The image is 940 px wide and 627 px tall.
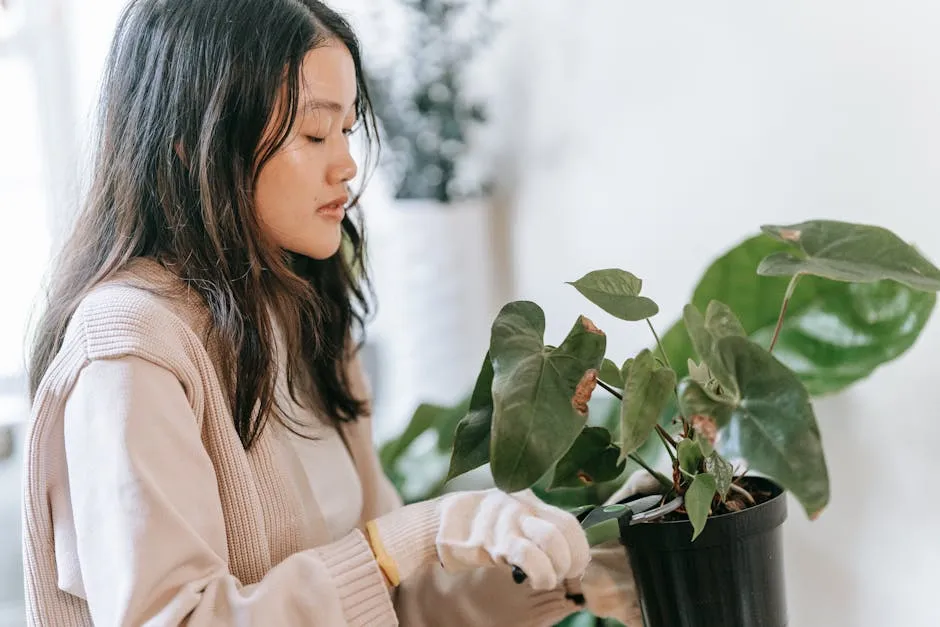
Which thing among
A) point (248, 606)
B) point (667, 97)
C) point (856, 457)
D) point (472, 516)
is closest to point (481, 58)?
point (667, 97)

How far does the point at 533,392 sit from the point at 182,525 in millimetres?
309

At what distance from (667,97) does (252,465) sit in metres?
0.85

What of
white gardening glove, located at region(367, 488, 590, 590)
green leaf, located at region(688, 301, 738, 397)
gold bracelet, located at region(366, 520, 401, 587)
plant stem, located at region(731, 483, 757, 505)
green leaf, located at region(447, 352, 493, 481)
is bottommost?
gold bracelet, located at region(366, 520, 401, 587)

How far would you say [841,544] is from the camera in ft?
4.05

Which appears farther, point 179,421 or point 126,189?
point 126,189

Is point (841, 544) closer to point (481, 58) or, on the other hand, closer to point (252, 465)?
point (252, 465)

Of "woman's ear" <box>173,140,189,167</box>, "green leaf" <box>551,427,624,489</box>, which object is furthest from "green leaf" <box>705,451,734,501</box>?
"woman's ear" <box>173,140,189,167</box>

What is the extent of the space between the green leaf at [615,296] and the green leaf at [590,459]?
0.14 m

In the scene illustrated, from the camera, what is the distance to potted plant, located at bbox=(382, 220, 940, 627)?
0.68m

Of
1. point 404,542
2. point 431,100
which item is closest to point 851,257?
point 404,542

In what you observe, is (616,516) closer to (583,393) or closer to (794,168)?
(583,393)

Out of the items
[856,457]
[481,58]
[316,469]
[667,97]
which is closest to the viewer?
[316,469]

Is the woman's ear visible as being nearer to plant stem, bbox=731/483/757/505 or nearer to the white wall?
plant stem, bbox=731/483/757/505

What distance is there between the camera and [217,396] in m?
0.92
